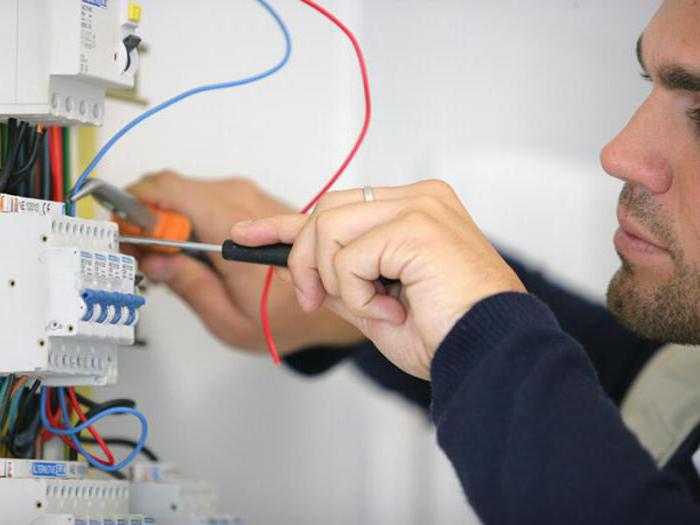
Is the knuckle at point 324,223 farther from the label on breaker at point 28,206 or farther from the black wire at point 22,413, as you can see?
the black wire at point 22,413

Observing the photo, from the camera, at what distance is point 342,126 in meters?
1.90

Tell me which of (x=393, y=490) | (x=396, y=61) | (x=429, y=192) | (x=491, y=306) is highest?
(x=396, y=61)

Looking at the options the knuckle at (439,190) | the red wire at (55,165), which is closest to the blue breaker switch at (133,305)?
the red wire at (55,165)

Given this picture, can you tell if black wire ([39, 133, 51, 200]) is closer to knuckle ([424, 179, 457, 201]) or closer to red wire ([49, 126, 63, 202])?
red wire ([49, 126, 63, 202])

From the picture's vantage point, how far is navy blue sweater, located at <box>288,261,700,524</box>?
0.93 m

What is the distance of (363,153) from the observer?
190cm

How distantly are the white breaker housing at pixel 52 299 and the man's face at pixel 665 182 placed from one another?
66 cm

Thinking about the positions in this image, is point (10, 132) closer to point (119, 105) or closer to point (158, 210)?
point (158, 210)

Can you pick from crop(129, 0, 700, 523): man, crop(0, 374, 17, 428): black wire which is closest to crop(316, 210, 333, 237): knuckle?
crop(129, 0, 700, 523): man

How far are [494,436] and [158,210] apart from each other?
89 centimetres

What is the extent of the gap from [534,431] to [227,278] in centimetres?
89

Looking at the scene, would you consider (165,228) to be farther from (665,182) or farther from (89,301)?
(665,182)

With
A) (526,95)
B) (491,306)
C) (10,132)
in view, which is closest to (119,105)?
(10,132)

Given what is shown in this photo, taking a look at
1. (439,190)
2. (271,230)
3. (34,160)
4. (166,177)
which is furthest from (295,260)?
(166,177)
